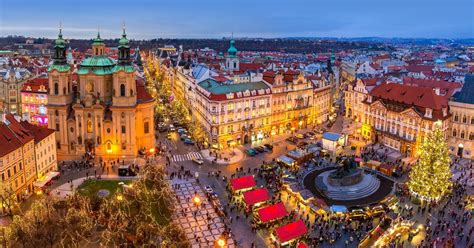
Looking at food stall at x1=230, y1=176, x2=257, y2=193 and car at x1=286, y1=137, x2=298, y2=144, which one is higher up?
car at x1=286, y1=137, x2=298, y2=144

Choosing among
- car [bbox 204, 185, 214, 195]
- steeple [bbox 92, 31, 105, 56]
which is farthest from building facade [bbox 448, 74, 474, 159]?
steeple [bbox 92, 31, 105, 56]

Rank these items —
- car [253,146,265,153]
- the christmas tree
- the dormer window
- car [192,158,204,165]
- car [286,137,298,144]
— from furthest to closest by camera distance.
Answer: car [286,137,298,144], car [253,146,265,153], the dormer window, car [192,158,204,165], the christmas tree

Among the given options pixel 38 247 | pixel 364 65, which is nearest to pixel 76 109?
pixel 38 247

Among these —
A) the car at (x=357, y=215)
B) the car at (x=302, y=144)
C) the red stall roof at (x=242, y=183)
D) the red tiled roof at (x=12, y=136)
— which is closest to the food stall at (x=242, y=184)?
the red stall roof at (x=242, y=183)

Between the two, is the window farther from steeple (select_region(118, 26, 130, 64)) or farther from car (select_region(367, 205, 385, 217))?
car (select_region(367, 205, 385, 217))

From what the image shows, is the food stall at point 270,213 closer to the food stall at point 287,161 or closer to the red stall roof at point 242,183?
the red stall roof at point 242,183

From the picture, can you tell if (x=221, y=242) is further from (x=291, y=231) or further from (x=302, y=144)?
(x=302, y=144)

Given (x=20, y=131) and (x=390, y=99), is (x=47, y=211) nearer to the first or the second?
(x=20, y=131)

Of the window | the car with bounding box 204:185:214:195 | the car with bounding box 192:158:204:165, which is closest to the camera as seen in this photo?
the car with bounding box 204:185:214:195
